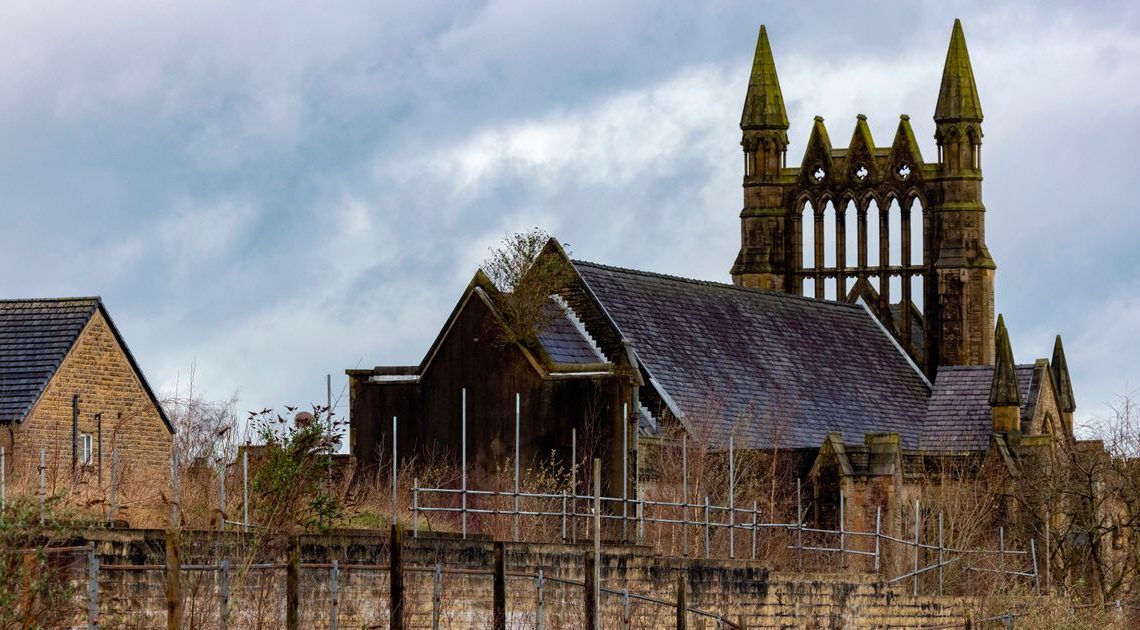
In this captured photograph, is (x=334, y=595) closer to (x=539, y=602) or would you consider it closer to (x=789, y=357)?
(x=539, y=602)

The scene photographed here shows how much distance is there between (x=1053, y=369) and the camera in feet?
229

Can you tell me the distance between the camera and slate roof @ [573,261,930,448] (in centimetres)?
5566

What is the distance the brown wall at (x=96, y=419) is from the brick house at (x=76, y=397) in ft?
0.06

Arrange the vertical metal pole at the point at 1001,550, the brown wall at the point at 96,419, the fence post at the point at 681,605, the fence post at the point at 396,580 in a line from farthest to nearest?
1. the vertical metal pole at the point at 1001,550
2. the brown wall at the point at 96,419
3. the fence post at the point at 681,605
4. the fence post at the point at 396,580

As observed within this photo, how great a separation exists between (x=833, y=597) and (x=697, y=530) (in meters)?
5.93

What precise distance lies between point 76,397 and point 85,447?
3.30 ft

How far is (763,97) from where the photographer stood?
76.4 m

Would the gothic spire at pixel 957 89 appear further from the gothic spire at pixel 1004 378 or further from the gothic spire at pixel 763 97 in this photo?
the gothic spire at pixel 1004 378

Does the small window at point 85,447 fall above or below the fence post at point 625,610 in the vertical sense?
above

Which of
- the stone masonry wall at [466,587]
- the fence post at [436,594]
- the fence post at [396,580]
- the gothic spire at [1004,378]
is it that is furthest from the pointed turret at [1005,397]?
the fence post at [396,580]

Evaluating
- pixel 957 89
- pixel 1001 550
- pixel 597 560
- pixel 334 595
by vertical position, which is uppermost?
pixel 957 89

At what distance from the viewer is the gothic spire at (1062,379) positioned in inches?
2712

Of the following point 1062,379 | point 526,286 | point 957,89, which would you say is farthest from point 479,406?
point 957,89

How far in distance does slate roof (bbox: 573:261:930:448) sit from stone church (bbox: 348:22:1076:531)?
7cm
